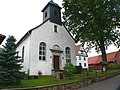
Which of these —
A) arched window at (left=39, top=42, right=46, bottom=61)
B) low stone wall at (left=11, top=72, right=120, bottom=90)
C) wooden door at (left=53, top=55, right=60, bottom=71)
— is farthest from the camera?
wooden door at (left=53, top=55, right=60, bottom=71)

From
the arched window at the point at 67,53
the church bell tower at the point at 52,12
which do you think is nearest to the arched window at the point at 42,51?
the arched window at the point at 67,53

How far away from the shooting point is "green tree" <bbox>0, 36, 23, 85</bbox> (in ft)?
40.6

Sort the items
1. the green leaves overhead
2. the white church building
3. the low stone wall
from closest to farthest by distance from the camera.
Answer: the low stone wall, the white church building, the green leaves overhead

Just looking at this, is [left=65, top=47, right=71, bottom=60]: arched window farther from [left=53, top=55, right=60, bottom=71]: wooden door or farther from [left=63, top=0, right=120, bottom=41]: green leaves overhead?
[left=63, top=0, right=120, bottom=41]: green leaves overhead

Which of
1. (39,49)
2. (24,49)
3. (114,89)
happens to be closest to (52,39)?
(39,49)

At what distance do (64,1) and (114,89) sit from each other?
17.1 m

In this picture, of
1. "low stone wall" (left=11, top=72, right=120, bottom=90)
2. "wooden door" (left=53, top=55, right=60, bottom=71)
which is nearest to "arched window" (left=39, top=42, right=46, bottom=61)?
"wooden door" (left=53, top=55, right=60, bottom=71)

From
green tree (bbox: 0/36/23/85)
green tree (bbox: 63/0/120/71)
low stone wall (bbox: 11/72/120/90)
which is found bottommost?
low stone wall (bbox: 11/72/120/90)

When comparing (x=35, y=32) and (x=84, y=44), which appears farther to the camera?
(x=84, y=44)

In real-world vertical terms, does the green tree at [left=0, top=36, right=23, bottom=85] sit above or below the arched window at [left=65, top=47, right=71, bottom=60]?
below

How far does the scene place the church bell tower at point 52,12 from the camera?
78.3 ft

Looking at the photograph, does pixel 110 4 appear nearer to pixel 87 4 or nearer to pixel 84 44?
pixel 87 4

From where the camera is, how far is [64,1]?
82.9 ft

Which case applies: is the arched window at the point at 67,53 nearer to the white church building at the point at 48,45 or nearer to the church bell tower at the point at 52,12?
the white church building at the point at 48,45
